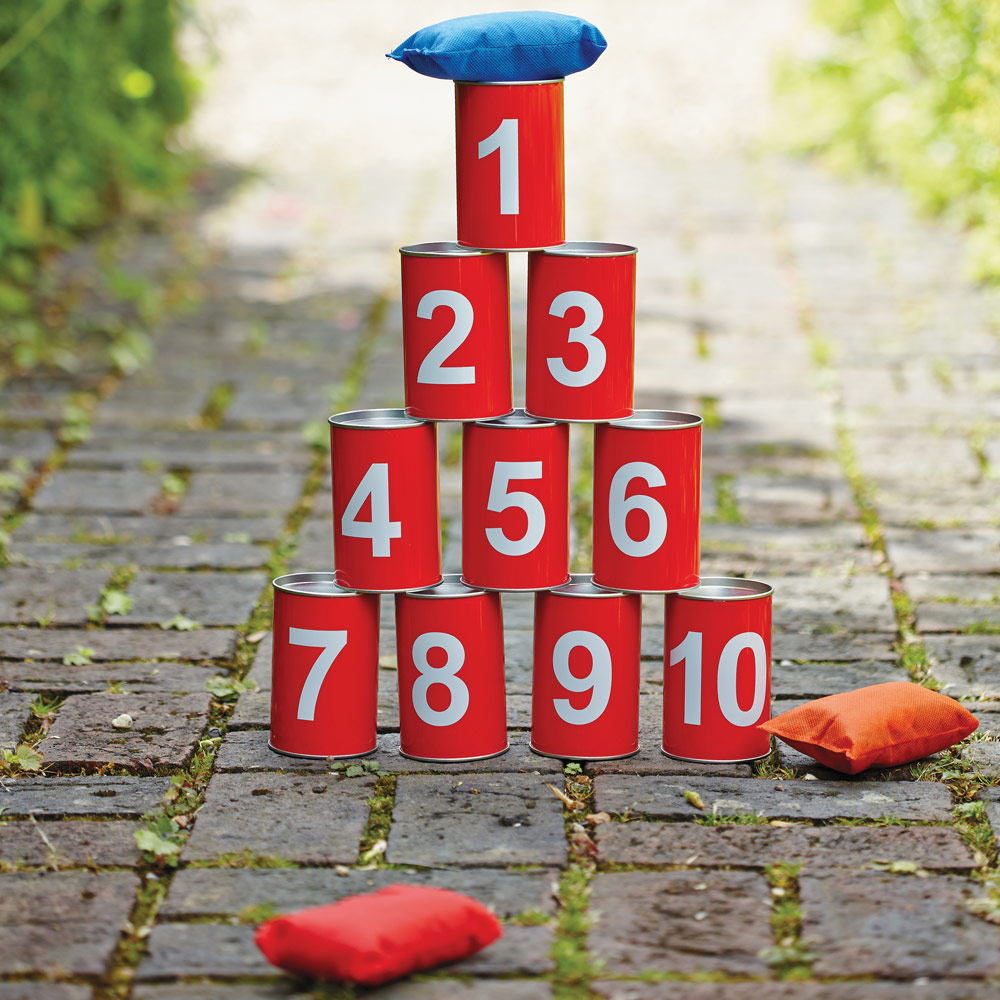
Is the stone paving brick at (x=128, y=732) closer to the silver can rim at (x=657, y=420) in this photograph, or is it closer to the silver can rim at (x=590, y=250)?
the silver can rim at (x=657, y=420)

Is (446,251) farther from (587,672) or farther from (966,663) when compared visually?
(966,663)

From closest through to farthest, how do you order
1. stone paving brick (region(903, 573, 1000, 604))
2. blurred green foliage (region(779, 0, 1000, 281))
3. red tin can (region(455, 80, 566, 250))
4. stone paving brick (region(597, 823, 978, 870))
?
1. stone paving brick (region(597, 823, 978, 870))
2. red tin can (region(455, 80, 566, 250))
3. stone paving brick (region(903, 573, 1000, 604))
4. blurred green foliage (region(779, 0, 1000, 281))

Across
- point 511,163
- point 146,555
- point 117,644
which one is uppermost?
point 511,163

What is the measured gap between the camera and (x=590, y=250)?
279 centimetres

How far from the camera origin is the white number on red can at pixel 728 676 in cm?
273

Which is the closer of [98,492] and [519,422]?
[519,422]

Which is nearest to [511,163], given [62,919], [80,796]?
[80,796]

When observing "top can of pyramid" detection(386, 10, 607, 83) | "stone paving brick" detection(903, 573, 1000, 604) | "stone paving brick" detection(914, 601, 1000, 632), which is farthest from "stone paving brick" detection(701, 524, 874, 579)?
"top can of pyramid" detection(386, 10, 607, 83)

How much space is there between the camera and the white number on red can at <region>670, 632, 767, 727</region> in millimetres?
2730

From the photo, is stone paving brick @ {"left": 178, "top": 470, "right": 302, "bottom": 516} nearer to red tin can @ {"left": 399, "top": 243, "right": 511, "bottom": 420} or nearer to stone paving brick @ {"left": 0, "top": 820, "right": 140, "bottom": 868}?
red tin can @ {"left": 399, "top": 243, "right": 511, "bottom": 420}

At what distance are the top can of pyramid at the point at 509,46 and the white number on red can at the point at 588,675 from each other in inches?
39.8

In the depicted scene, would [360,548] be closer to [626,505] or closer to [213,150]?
[626,505]

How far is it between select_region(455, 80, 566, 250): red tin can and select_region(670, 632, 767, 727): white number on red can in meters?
0.79

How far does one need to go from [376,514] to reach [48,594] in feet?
3.93
